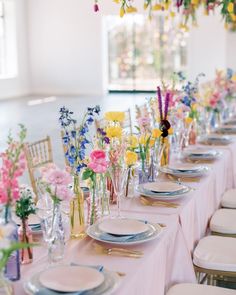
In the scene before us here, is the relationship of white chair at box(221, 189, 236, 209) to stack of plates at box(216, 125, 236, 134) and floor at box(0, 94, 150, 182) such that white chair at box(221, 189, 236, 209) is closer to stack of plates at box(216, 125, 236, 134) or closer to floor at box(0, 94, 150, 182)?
stack of plates at box(216, 125, 236, 134)

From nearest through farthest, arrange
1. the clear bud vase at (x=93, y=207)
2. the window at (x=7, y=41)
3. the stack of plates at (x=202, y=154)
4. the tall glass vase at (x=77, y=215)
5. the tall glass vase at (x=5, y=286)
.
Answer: the tall glass vase at (x=5, y=286)
the tall glass vase at (x=77, y=215)
the clear bud vase at (x=93, y=207)
the stack of plates at (x=202, y=154)
the window at (x=7, y=41)

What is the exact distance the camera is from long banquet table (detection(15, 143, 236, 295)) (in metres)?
1.83

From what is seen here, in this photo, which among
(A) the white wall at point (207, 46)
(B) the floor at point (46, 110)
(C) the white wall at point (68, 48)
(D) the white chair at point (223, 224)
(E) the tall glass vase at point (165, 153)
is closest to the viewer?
(D) the white chair at point (223, 224)

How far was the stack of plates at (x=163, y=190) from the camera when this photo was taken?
2650 mm

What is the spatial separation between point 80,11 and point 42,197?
1555 cm

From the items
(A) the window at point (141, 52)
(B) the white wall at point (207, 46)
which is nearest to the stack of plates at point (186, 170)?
(B) the white wall at point (207, 46)

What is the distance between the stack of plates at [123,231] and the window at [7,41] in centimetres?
1461

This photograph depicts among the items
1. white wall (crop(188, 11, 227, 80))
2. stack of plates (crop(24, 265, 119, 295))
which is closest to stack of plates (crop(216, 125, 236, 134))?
stack of plates (crop(24, 265, 119, 295))

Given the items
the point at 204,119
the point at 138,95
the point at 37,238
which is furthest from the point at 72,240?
the point at 138,95

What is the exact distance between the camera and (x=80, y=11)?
1698 centimetres

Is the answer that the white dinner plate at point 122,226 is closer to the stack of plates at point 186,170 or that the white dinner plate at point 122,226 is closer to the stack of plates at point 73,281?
the stack of plates at point 73,281

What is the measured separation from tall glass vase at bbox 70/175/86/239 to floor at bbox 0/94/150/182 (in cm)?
509

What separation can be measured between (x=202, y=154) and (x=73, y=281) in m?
2.11

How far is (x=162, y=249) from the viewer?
210 centimetres
